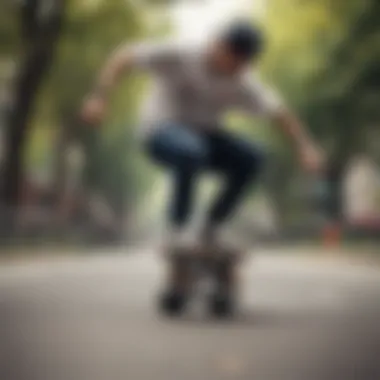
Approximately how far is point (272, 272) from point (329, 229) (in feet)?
0.25

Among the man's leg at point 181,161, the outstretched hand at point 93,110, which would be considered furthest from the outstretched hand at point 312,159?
the outstretched hand at point 93,110

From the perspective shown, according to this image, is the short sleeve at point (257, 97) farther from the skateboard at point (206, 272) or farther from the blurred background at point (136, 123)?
the skateboard at point (206, 272)

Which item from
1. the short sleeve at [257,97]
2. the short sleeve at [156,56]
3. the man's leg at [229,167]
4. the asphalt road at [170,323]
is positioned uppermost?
the short sleeve at [156,56]

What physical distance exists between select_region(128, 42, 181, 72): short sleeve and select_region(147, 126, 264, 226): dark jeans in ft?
0.21

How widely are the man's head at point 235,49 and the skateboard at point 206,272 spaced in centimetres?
19

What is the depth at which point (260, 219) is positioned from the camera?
A: 83 centimetres

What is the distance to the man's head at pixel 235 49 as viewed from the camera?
2.74ft

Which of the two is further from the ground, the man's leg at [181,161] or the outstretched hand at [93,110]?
the outstretched hand at [93,110]

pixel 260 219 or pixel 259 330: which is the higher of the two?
pixel 260 219

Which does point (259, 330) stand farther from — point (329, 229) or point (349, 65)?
point (349, 65)

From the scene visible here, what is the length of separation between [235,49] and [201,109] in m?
0.07

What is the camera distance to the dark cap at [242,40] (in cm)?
84

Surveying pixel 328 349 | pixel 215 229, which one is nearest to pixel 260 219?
pixel 215 229

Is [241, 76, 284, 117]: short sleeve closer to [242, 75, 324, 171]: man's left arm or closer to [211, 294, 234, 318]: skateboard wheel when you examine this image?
[242, 75, 324, 171]: man's left arm
